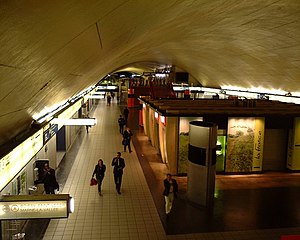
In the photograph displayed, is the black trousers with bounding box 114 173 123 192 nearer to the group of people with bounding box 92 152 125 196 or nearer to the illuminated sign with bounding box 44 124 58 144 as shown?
the group of people with bounding box 92 152 125 196

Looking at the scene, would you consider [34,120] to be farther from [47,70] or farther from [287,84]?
[287,84]

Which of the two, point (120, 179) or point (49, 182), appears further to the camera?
point (120, 179)

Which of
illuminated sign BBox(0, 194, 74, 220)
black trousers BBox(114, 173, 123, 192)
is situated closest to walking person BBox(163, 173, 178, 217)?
black trousers BBox(114, 173, 123, 192)

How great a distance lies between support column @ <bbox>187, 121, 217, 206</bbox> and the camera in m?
9.59

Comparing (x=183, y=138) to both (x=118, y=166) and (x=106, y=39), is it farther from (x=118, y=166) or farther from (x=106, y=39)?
(x=106, y=39)

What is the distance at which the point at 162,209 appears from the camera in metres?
9.32

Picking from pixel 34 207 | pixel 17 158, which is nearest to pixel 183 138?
pixel 17 158

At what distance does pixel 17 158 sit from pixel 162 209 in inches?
188

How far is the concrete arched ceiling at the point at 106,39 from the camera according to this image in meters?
2.50

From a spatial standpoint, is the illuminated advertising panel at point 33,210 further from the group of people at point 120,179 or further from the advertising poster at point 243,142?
the advertising poster at point 243,142

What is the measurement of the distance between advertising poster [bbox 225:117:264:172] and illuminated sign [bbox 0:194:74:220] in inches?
372

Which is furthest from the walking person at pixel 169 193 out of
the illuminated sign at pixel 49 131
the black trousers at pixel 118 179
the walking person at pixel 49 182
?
the illuminated sign at pixel 49 131

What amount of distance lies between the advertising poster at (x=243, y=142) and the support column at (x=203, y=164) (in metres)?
3.48

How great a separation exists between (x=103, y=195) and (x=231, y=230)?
4345mm
